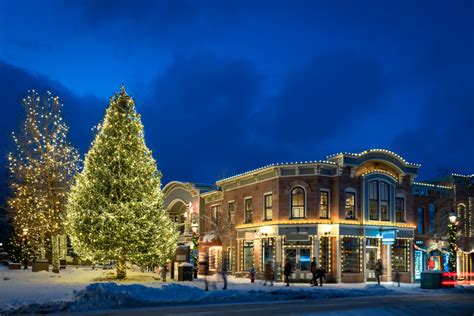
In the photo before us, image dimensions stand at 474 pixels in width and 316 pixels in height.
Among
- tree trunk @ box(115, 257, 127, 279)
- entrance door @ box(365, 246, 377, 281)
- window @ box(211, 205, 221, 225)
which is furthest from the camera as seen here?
window @ box(211, 205, 221, 225)

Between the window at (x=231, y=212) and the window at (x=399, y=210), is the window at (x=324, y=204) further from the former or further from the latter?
the window at (x=231, y=212)

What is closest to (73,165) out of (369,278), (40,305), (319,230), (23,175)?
(23,175)

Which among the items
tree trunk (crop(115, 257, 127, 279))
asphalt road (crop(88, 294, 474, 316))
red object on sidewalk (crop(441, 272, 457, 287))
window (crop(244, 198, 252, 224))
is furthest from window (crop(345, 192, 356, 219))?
asphalt road (crop(88, 294, 474, 316))

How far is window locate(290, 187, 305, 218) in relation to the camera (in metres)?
38.1

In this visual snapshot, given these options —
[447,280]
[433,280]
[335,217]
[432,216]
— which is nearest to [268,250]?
[335,217]

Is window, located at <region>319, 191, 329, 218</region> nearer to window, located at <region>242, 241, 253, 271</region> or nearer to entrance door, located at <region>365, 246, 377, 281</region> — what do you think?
entrance door, located at <region>365, 246, 377, 281</region>

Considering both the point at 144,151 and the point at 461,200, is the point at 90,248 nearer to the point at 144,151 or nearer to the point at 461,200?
the point at 144,151

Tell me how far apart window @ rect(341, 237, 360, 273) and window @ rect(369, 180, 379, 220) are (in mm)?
2267

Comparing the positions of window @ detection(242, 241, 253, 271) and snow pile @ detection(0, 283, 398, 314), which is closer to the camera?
snow pile @ detection(0, 283, 398, 314)

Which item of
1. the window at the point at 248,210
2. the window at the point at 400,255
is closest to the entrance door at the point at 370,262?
the window at the point at 400,255

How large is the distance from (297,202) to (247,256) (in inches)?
285

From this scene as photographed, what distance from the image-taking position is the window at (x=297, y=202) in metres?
38.1

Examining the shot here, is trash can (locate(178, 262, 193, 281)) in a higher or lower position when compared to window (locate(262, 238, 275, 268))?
lower

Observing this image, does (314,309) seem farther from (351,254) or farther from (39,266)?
(39,266)
